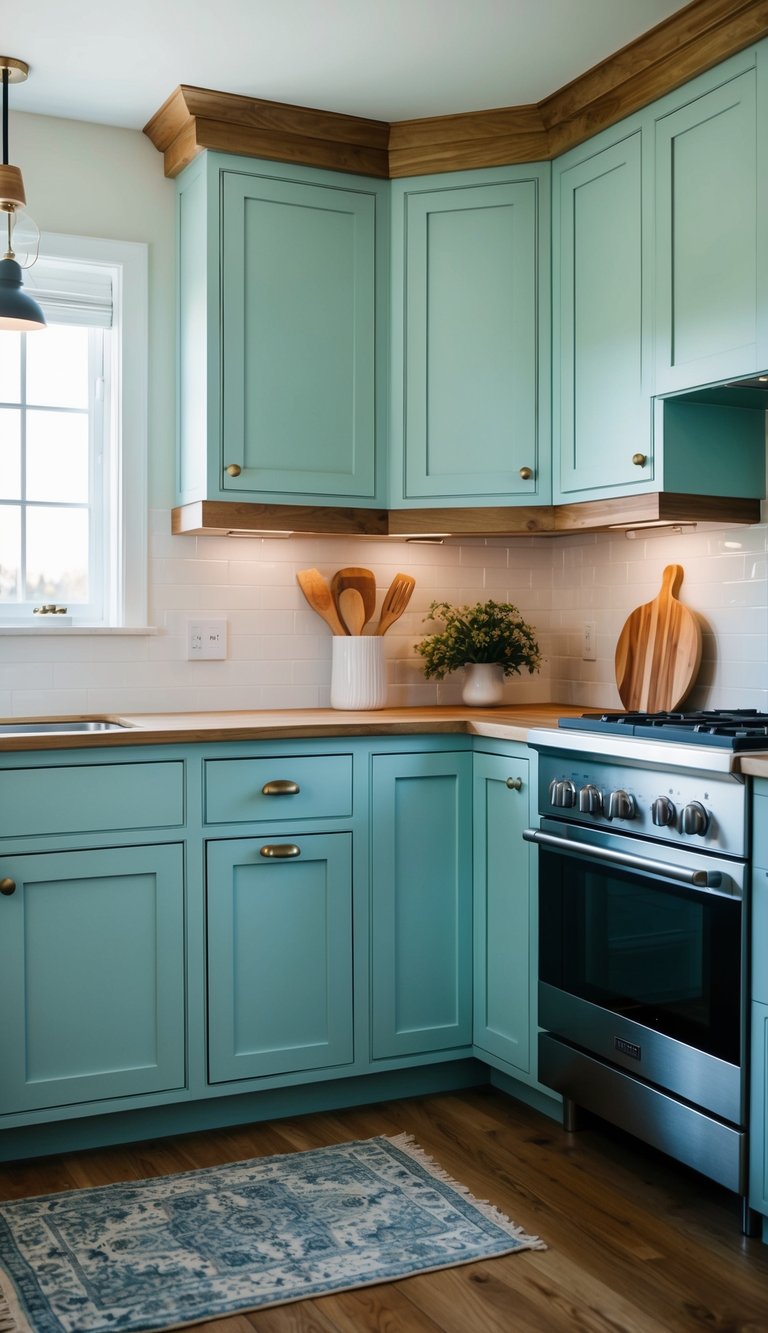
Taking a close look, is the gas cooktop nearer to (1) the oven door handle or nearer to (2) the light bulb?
(1) the oven door handle

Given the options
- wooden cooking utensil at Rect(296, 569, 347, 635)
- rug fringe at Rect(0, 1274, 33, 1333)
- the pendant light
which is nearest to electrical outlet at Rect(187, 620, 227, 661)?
wooden cooking utensil at Rect(296, 569, 347, 635)

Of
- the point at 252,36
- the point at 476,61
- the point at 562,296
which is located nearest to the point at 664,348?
the point at 562,296

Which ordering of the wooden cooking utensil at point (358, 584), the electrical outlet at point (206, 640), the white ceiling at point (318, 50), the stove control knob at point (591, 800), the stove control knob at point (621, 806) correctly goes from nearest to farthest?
the stove control knob at point (621, 806) < the stove control knob at point (591, 800) < the white ceiling at point (318, 50) < the electrical outlet at point (206, 640) < the wooden cooking utensil at point (358, 584)

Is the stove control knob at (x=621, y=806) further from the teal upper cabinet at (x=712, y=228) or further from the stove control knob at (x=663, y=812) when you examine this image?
the teal upper cabinet at (x=712, y=228)

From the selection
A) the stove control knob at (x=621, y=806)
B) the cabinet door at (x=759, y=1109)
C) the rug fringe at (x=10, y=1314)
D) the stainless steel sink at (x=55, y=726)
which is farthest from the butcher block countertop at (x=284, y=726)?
the rug fringe at (x=10, y=1314)

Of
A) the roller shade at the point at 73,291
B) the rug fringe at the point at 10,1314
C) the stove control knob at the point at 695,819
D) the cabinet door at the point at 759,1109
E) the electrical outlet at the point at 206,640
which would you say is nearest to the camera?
the rug fringe at the point at 10,1314

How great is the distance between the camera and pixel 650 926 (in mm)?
2500

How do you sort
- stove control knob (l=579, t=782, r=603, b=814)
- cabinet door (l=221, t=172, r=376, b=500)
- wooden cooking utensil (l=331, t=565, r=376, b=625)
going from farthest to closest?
wooden cooking utensil (l=331, t=565, r=376, b=625)
cabinet door (l=221, t=172, r=376, b=500)
stove control knob (l=579, t=782, r=603, b=814)

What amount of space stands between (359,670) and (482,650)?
362 mm

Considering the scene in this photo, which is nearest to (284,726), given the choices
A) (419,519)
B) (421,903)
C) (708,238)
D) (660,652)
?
(421,903)

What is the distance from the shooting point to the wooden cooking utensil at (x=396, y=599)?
140 inches

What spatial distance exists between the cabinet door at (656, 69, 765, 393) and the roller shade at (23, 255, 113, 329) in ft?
4.88

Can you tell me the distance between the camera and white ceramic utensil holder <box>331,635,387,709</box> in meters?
3.45

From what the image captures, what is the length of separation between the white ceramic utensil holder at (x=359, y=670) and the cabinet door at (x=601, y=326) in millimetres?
658
